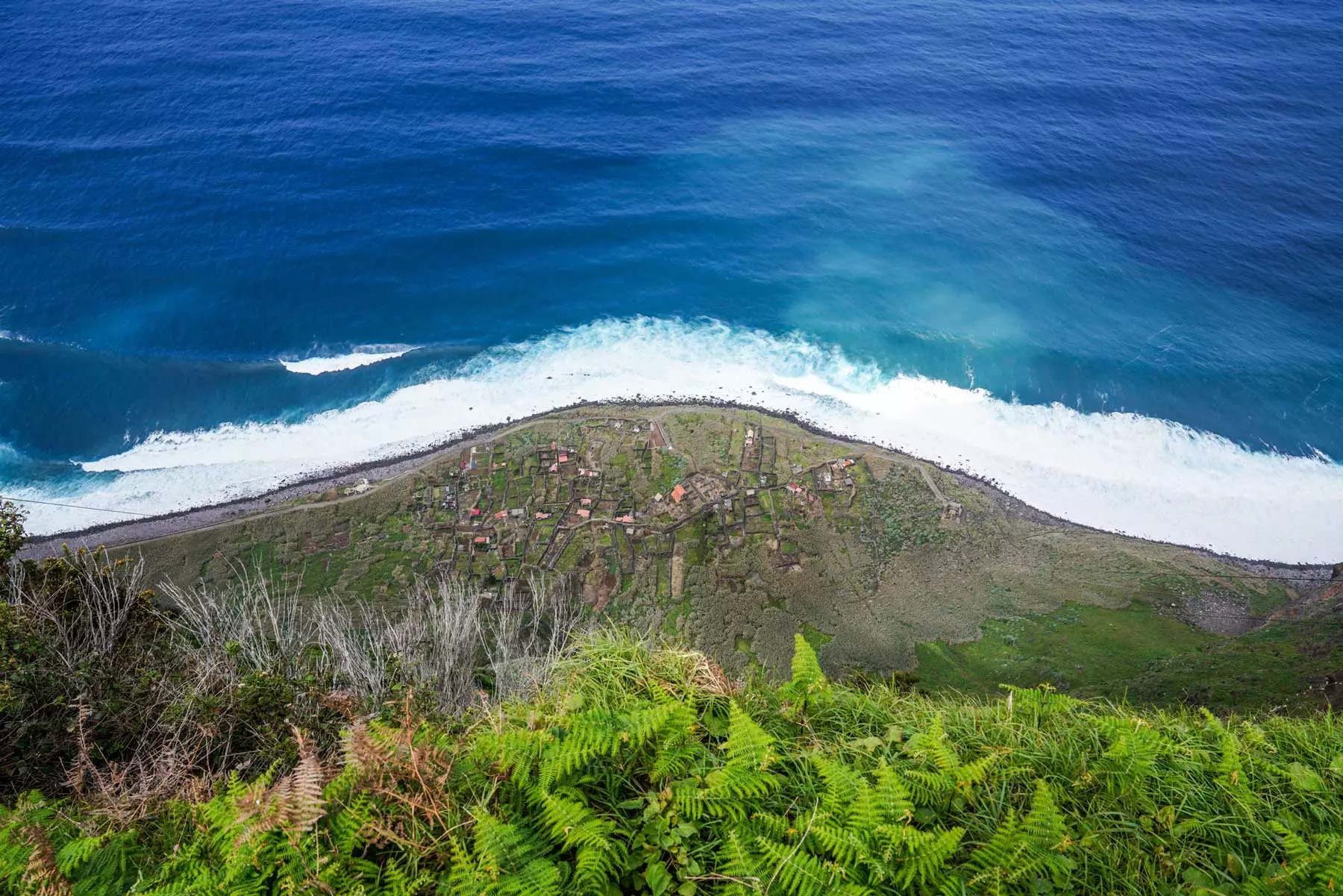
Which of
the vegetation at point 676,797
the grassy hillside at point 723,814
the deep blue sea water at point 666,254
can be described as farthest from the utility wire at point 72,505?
the grassy hillside at point 723,814

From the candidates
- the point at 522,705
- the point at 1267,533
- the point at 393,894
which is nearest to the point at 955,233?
the point at 1267,533

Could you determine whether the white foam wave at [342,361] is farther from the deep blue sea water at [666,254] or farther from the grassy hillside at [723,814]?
the grassy hillside at [723,814]

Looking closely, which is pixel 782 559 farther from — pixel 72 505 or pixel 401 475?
pixel 72 505

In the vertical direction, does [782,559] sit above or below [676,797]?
below

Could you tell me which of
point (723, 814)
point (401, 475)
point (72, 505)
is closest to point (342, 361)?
point (401, 475)

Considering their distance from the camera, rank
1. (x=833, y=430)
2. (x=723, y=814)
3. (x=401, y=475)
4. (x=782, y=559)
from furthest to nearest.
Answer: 1. (x=833, y=430)
2. (x=401, y=475)
3. (x=782, y=559)
4. (x=723, y=814)

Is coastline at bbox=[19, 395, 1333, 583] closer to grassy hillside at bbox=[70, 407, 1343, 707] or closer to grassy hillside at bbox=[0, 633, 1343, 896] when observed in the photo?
grassy hillside at bbox=[70, 407, 1343, 707]

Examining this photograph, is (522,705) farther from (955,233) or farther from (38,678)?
(955,233)
